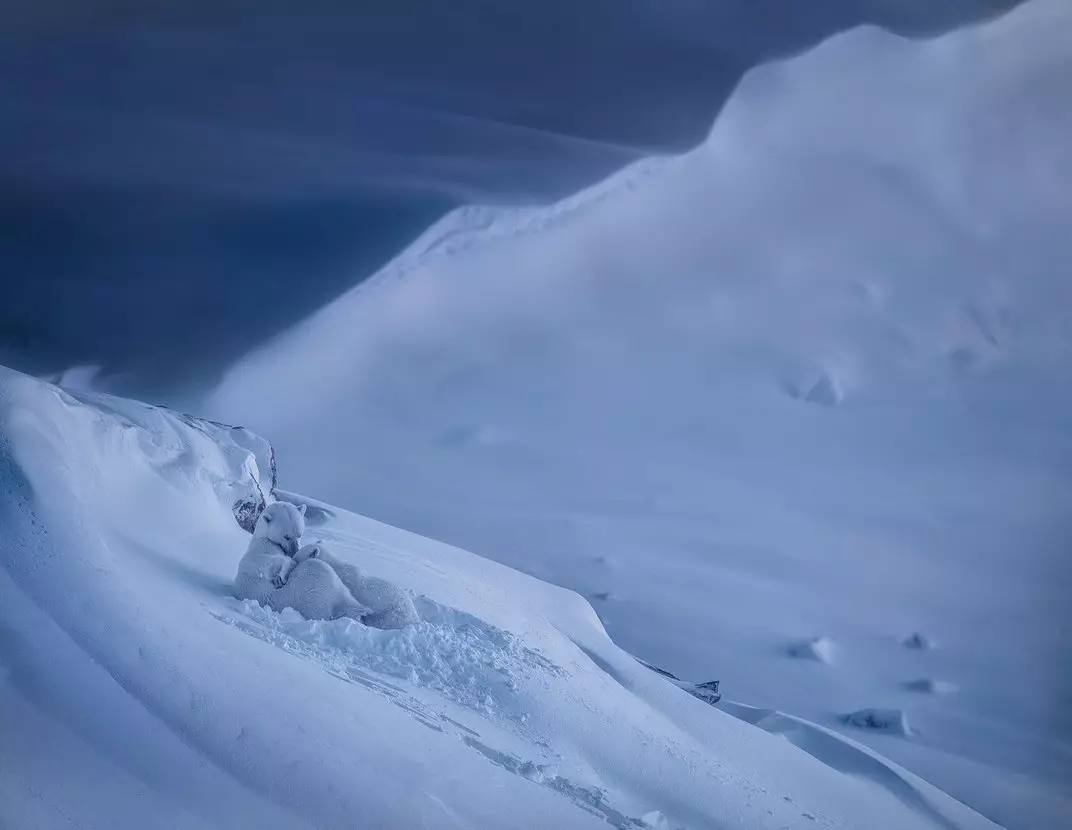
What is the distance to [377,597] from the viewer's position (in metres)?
1.69

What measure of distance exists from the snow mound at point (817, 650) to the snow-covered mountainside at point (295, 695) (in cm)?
14

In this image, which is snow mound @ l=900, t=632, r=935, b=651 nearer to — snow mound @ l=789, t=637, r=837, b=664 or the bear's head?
snow mound @ l=789, t=637, r=837, b=664

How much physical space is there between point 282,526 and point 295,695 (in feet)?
1.21

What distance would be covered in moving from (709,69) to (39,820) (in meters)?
1.79

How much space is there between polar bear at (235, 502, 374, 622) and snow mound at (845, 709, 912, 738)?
0.96m

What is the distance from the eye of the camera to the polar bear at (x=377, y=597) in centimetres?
168

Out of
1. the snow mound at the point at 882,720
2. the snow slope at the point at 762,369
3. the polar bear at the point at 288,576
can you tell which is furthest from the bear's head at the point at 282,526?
the snow mound at the point at 882,720

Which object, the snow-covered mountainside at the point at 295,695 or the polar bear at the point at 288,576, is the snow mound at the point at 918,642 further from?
the polar bear at the point at 288,576

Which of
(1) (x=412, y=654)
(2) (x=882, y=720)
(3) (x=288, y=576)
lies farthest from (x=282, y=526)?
Answer: (2) (x=882, y=720)

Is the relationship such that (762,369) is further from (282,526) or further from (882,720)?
(282,526)

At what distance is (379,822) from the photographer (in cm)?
130

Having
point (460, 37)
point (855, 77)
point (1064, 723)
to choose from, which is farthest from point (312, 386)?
point (1064, 723)

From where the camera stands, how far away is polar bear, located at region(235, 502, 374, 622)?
65.4 inches

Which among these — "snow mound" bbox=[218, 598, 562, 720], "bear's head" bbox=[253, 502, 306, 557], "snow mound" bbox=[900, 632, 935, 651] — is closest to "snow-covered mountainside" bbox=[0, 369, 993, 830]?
"snow mound" bbox=[218, 598, 562, 720]
